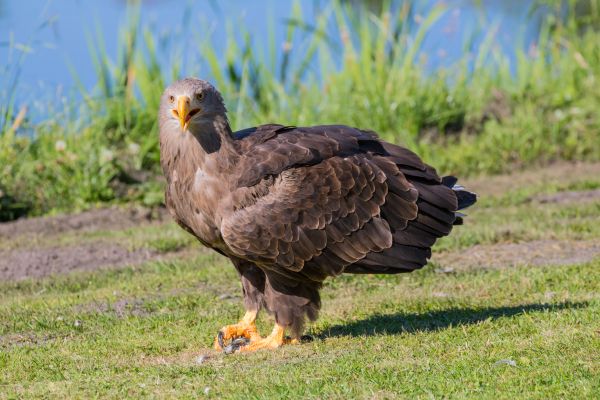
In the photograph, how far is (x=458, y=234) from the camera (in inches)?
356

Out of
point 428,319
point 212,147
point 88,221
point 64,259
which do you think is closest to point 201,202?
point 212,147

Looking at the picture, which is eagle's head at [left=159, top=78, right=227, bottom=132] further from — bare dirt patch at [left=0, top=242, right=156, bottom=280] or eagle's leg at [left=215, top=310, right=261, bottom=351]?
bare dirt patch at [left=0, top=242, right=156, bottom=280]

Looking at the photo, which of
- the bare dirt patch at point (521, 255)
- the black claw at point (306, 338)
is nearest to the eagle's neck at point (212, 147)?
the black claw at point (306, 338)

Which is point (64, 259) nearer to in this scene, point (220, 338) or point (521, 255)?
point (220, 338)

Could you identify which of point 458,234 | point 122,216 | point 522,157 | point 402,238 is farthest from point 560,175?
point 402,238

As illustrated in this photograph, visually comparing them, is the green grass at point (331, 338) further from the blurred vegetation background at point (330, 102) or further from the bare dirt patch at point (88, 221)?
the blurred vegetation background at point (330, 102)

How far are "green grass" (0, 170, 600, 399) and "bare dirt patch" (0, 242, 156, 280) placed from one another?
0.21 metres

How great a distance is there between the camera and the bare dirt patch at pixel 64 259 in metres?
8.70

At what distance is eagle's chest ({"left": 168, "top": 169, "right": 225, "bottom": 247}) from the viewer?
6090mm

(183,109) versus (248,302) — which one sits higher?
(183,109)

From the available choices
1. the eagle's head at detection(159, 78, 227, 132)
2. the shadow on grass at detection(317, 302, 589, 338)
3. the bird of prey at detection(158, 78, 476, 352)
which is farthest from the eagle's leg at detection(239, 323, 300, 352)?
the eagle's head at detection(159, 78, 227, 132)

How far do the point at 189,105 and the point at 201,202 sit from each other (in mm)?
542

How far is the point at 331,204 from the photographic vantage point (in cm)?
634

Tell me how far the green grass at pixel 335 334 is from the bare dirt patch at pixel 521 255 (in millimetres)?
124
